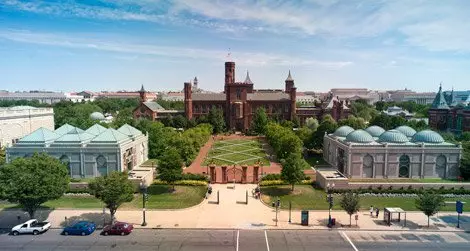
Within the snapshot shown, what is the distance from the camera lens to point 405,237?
96.0 feet

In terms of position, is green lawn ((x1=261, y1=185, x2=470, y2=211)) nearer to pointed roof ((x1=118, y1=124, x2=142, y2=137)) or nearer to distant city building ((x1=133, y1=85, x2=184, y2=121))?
pointed roof ((x1=118, y1=124, x2=142, y2=137))

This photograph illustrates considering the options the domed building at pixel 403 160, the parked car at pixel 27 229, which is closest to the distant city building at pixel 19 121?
the parked car at pixel 27 229

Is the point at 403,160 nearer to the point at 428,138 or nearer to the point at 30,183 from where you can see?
the point at 428,138

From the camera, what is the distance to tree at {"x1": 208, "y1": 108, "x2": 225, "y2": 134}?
105750 mm

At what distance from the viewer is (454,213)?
35594 mm

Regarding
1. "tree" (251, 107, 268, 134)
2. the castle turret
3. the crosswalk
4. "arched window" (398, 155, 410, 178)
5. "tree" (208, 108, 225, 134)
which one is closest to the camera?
the crosswalk

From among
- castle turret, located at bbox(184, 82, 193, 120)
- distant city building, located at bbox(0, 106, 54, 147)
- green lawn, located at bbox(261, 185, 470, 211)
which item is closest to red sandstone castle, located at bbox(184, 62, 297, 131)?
castle turret, located at bbox(184, 82, 193, 120)

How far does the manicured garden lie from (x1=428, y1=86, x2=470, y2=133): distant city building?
2068 inches

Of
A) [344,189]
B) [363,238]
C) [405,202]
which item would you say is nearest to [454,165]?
[405,202]

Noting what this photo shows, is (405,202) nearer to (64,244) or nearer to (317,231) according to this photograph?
(317,231)

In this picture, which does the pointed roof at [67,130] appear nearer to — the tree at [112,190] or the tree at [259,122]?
the tree at [112,190]

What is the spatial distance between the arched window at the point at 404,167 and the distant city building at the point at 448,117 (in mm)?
51508

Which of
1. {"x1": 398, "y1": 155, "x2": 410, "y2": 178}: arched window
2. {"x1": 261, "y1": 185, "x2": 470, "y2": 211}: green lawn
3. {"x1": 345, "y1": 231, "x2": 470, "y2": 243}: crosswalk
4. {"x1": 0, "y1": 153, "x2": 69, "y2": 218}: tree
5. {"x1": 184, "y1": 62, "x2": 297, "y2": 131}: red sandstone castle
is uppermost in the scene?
Result: {"x1": 184, "y1": 62, "x2": 297, "y2": 131}: red sandstone castle

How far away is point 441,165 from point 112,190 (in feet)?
151
